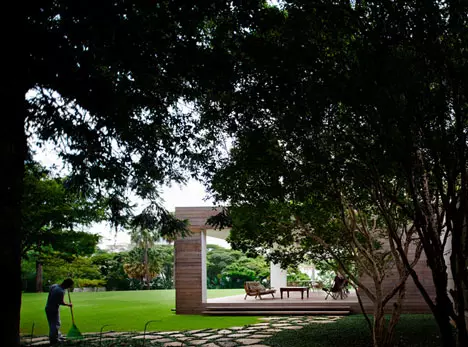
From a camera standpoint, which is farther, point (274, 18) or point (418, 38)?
point (274, 18)

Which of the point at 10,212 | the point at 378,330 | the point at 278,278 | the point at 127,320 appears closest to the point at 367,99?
the point at 10,212

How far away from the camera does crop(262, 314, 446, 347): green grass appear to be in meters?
8.62

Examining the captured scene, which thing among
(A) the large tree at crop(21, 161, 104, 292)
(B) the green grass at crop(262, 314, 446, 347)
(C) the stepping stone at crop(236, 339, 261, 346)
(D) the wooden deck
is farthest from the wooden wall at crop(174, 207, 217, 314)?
(C) the stepping stone at crop(236, 339, 261, 346)

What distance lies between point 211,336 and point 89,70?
22.4ft

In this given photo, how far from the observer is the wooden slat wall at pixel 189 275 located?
15086 millimetres

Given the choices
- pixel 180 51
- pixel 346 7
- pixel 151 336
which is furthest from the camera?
pixel 151 336

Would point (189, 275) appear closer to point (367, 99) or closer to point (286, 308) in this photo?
point (286, 308)

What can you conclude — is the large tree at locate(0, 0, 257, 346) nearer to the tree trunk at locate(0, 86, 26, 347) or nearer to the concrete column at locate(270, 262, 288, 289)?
the tree trunk at locate(0, 86, 26, 347)

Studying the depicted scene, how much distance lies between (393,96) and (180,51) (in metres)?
2.02

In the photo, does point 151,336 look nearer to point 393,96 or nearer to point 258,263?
point 393,96

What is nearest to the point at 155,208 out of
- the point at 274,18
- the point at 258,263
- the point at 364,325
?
the point at 274,18

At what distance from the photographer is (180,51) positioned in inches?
179

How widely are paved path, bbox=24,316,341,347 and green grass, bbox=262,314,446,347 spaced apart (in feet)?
1.28

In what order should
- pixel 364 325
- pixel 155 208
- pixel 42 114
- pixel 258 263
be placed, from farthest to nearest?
1. pixel 258 263
2. pixel 364 325
3. pixel 155 208
4. pixel 42 114
